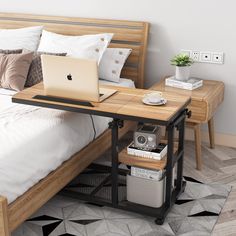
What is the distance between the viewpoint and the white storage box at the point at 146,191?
97.2 inches

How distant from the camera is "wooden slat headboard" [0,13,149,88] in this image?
3.43 metres

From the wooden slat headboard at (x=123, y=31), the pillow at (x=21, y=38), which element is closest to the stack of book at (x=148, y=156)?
the wooden slat headboard at (x=123, y=31)

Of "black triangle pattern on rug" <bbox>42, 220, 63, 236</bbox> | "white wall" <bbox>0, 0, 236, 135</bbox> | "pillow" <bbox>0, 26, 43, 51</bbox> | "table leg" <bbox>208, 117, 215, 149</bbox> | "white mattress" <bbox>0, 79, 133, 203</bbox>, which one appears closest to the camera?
"white mattress" <bbox>0, 79, 133, 203</bbox>

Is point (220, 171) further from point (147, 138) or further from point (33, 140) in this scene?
point (33, 140)

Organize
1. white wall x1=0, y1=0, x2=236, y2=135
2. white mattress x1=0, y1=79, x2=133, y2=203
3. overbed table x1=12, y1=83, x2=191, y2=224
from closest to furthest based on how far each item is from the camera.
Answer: white mattress x1=0, y1=79, x2=133, y2=203, overbed table x1=12, y1=83, x2=191, y2=224, white wall x1=0, y1=0, x2=236, y2=135

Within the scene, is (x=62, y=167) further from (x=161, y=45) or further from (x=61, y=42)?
(x=161, y=45)

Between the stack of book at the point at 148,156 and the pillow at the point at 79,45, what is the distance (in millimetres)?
986

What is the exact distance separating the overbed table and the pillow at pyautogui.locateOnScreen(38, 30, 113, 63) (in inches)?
25.5

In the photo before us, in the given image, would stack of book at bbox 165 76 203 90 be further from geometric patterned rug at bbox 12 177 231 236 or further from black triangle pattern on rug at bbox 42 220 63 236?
black triangle pattern on rug at bbox 42 220 63 236

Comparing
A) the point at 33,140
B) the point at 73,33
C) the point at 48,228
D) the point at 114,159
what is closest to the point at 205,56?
the point at 73,33

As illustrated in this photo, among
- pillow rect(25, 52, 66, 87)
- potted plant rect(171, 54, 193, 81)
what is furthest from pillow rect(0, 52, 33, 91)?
potted plant rect(171, 54, 193, 81)

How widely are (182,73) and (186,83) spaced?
0.08 meters

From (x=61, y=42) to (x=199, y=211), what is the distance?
163 cm

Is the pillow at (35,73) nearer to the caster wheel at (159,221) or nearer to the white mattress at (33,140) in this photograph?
the white mattress at (33,140)
